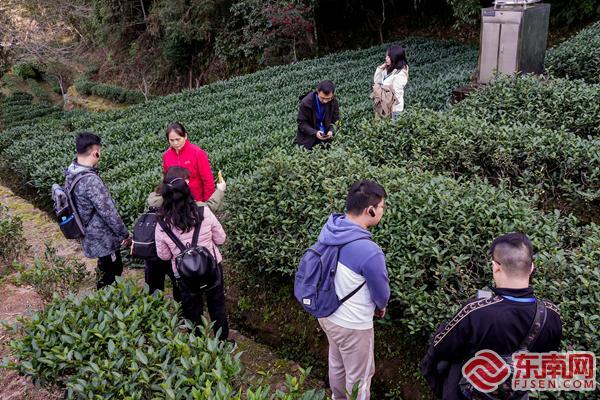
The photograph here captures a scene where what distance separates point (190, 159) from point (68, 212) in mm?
1290

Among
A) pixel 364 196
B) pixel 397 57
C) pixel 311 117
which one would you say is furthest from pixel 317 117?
pixel 364 196

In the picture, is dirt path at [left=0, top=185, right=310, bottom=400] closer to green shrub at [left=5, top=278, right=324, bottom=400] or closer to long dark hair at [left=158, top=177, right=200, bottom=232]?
green shrub at [left=5, top=278, right=324, bottom=400]

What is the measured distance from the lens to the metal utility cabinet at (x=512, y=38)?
27.9ft

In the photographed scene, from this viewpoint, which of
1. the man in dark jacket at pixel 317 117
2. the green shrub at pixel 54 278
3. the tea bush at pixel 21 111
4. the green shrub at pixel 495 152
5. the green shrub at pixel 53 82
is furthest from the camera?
the green shrub at pixel 53 82

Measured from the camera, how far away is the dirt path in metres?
4.05

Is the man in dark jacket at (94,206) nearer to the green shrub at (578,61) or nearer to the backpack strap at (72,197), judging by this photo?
the backpack strap at (72,197)

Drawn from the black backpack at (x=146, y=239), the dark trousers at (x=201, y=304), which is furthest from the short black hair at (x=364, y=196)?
the black backpack at (x=146, y=239)

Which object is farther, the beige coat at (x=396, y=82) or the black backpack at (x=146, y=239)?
the beige coat at (x=396, y=82)

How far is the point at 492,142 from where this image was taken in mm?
5832

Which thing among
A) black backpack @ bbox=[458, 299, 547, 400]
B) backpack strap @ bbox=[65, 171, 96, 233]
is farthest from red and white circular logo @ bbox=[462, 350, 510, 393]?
backpack strap @ bbox=[65, 171, 96, 233]

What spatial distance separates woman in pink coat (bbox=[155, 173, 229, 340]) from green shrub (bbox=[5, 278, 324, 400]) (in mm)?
437

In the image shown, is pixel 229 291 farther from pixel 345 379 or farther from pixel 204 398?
pixel 204 398

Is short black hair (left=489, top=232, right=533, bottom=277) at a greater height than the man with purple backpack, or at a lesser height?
greater

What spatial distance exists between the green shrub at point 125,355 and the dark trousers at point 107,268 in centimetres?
135
